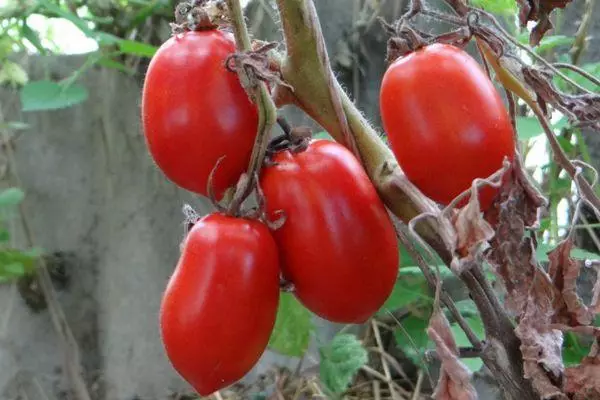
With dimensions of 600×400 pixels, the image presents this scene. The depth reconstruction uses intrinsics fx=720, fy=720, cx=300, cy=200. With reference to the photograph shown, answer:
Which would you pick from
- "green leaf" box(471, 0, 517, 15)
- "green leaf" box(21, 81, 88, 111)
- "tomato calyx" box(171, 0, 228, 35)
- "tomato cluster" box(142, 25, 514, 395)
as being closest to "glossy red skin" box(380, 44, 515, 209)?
"tomato cluster" box(142, 25, 514, 395)

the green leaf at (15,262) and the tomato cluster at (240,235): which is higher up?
the tomato cluster at (240,235)

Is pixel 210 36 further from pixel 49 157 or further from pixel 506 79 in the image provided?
pixel 49 157

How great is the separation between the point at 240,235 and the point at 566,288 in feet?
0.50

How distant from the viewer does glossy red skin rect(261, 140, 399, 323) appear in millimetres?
344

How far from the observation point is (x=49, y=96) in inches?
38.2

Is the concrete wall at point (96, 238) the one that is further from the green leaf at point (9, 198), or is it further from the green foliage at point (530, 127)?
the green foliage at point (530, 127)

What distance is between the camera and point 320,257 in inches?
13.5

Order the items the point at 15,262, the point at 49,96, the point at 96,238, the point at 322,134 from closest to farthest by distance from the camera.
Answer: the point at 322,134, the point at 49,96, the point at 15,262, the point at 96,238

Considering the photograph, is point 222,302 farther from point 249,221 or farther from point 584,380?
point 584,380

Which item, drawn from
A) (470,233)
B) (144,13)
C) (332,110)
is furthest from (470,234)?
(144,13)

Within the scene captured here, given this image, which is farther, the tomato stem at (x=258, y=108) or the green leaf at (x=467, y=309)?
the green leaf at (x=467, y=309)

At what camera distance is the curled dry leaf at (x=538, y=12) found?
0.36m

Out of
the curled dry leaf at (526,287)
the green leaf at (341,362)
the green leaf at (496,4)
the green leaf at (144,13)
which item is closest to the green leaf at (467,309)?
the green leaf at (341,362)

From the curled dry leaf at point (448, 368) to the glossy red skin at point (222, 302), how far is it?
0.29 ft
